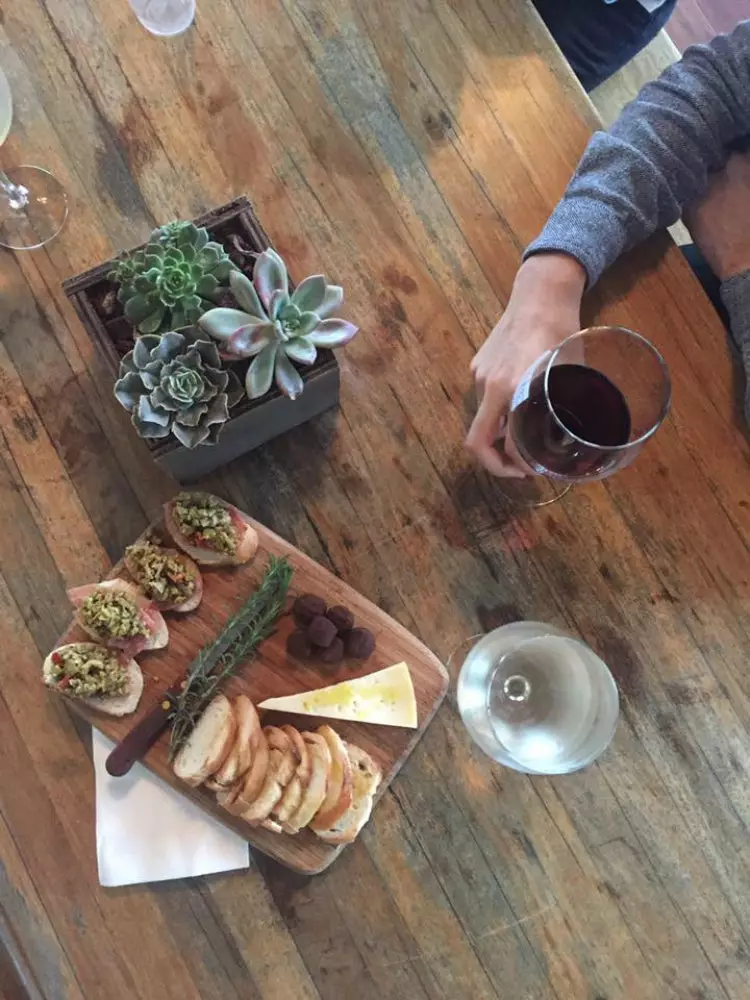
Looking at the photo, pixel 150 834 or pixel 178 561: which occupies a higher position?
pixel 178 561

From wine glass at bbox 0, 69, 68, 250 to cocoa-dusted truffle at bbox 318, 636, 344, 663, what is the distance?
2.17 ft

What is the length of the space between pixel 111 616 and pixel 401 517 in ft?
1.24

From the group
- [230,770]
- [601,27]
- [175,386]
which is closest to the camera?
[175,386]

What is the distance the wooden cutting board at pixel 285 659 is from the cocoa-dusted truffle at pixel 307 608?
0.07 ft

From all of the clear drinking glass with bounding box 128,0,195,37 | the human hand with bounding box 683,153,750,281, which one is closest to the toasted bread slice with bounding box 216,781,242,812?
the human hand with bounding box 683,153,750,281

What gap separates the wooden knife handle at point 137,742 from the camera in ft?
3.05

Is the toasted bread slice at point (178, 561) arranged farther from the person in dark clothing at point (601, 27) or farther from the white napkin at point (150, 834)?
the person in dark clothing at point (601, 27)

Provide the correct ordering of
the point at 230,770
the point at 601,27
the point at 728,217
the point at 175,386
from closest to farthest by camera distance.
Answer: the point at 175,386 → the point at 230,770 → the point at 728,217 → the point at 601,27

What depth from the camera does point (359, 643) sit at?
0.94 m

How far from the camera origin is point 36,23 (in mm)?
1054

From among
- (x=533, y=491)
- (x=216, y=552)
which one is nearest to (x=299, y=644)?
(x=216, y=552)

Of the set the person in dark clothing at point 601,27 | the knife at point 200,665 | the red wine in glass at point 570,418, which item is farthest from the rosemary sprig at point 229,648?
the person in dark clothing at point 601,27

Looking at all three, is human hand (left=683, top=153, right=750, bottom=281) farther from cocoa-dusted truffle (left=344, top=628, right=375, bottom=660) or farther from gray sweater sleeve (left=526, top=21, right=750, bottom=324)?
cocoa-dusted truffle (left=344, top=628, right=375, bottom=660)

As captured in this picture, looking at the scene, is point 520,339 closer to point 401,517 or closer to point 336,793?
point 401,517
